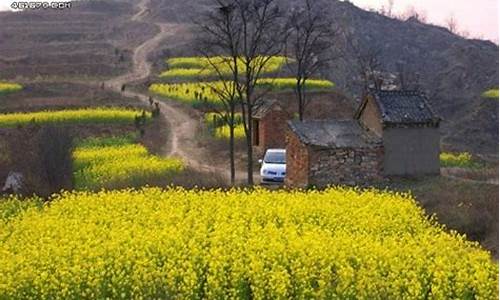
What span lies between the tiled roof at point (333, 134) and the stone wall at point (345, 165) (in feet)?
0.82

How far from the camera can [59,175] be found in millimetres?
30266

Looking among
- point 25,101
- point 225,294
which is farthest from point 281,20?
point 225,294

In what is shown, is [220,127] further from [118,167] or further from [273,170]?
[273,170]

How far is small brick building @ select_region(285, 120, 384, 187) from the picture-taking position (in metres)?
28.5

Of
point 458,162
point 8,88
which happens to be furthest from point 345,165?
point 8,88

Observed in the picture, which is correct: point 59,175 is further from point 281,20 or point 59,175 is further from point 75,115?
point 281,20

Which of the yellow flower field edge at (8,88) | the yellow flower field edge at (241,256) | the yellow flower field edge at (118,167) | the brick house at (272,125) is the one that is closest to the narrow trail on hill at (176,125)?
the yellow flower field edge at (118,167)

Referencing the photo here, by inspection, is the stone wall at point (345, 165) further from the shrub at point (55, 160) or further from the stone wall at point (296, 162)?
the shrub at point (55, 160)

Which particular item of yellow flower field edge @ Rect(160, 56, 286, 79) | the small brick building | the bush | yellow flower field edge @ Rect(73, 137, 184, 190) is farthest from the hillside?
the bush

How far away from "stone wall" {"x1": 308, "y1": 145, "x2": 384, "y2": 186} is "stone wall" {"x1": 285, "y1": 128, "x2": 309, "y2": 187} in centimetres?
35

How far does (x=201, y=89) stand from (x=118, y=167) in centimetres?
2509

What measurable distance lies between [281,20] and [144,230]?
80.3 m

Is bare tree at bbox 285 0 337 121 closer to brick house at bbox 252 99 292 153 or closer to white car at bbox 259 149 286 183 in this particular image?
brick house at bbox 252 99 292 153

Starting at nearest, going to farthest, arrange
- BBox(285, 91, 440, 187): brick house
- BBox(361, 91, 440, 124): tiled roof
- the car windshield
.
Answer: BBox(285, 91, 440, 187): brick house → BBox(361, 91, 440, 124): tiled roof → the car windshield
